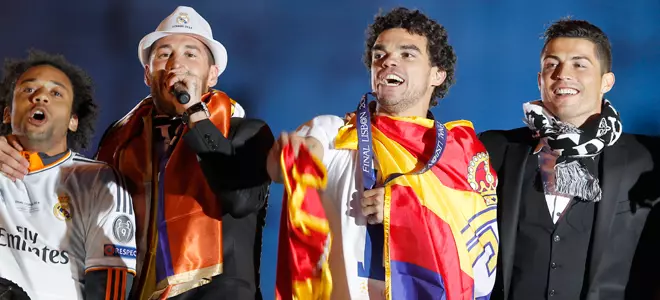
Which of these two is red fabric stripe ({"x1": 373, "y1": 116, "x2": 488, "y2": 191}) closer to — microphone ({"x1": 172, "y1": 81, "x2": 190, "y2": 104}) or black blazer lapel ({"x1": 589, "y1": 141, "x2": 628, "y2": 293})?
black blazer lapel ({"x1": 589, "y1": 141, "x2": 628, "y2": 293})

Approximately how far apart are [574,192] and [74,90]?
1.74 meters

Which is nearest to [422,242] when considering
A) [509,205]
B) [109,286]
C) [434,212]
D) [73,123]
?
[434,212]

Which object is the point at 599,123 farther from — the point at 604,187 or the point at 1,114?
the point at 1,114

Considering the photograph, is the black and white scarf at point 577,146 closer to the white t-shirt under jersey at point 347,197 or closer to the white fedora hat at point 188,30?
the white t-shirt under jersey at point 347,197

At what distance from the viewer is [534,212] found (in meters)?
2.88

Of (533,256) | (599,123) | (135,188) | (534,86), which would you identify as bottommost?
(533,256)

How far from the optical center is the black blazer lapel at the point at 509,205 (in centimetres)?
284

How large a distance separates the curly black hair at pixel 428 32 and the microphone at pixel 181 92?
676 mm

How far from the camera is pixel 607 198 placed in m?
2.83

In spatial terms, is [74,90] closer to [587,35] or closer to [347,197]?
[347,197]

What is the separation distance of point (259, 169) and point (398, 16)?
2.26 ft

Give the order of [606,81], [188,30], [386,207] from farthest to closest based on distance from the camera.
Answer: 1. [606,81]
2. [188,30]
3. [386,207]

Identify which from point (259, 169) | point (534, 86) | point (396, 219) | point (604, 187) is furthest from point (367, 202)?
point (534, 86)

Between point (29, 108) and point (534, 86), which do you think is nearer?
point (29, 108)
